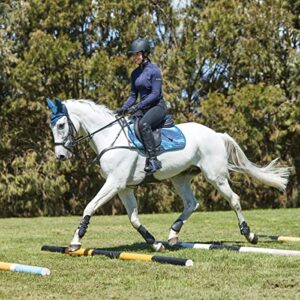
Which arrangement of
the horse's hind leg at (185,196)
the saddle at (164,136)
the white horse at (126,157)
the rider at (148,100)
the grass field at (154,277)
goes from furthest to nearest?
the horse's hind leg at (185,196)
the saddle at (164,136)
the rider at (148,100)
the white horse at (126,157)
the grass field at (154,277)

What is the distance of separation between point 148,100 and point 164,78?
15761 millimetres

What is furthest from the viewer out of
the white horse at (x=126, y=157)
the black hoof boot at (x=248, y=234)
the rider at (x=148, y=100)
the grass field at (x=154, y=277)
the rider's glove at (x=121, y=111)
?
the black hoof boot at (x=248, y=234)

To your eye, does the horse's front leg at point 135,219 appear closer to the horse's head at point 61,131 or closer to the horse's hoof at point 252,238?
the horse's head at point 61,131

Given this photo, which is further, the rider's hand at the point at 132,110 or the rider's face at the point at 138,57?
the rider's hand at the point at 132,110

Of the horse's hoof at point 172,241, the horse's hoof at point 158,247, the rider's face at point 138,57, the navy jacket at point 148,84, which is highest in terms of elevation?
the rider's face at point 138,57

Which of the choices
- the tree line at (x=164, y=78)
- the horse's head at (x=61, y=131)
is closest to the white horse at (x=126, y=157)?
the horse's head at (x=61, y=131)

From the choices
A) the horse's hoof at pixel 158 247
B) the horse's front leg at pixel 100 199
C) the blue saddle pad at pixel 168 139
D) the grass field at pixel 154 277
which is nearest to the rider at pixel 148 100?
the blue saddle pad at pixel 168 139

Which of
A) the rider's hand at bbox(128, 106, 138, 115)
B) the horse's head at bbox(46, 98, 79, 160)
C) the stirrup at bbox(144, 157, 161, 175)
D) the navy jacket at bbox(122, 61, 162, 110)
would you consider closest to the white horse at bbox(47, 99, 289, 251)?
the horse's head at bbox(46, 98, 79, 160)

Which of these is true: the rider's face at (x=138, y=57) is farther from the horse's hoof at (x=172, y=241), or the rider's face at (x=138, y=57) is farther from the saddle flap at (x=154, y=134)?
the horse's hoof at (x=172, y=241)

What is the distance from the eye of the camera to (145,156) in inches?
380

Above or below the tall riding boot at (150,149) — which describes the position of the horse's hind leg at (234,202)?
below

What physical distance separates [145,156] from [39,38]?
15.4m

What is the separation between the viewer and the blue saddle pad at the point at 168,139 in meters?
9.62

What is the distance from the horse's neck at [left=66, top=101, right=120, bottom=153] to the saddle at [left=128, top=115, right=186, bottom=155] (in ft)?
0.77
